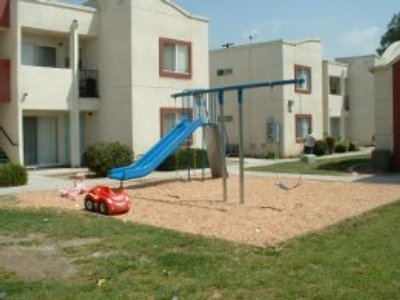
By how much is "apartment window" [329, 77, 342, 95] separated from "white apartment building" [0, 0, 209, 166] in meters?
20.0

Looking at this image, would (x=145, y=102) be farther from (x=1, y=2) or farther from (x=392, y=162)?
(x=392, y=162)

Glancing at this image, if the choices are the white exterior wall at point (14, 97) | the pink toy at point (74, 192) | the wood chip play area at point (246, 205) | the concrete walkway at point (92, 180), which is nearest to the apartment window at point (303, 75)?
the concrete walkway at point (92, 180)

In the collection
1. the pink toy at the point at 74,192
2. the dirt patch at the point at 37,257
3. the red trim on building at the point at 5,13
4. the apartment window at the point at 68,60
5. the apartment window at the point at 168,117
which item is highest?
the red trim on building at the point at 5,13

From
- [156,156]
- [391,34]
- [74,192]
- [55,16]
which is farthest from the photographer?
[391,34]

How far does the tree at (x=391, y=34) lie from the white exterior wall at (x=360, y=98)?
21.7 metres

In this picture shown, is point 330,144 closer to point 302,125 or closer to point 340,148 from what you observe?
point 340,148

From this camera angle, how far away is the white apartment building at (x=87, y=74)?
2539cm

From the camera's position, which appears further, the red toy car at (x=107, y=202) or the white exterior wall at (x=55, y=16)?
the white exterior wall at (x=55, y=16)

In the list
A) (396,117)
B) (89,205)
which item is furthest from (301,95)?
(89,205)

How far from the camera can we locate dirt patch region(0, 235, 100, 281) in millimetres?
8484

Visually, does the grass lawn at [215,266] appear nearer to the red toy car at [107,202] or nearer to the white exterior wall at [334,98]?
the red toy car at [107,202]

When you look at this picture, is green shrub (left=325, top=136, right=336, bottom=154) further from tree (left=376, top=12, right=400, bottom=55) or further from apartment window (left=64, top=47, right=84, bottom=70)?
tree (left=376, top=12, right=400, bottom=55)

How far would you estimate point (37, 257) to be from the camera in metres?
9.48

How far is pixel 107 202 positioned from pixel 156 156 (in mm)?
4659
